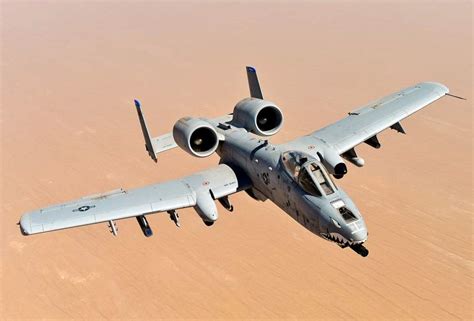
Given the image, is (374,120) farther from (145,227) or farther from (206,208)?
(145,227)

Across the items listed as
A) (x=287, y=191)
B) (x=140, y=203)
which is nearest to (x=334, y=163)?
(x=287, y=191)

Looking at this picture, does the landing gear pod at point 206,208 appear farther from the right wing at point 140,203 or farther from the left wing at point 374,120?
the left wing at point 374,120

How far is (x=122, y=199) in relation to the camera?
1512 centimetres

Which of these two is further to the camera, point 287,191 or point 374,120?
point 374,120

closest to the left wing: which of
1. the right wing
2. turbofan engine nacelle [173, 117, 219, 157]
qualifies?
turbofan engine nacelle [173, 117, 219, 157]

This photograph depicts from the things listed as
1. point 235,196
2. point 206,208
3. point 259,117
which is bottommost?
point 235,196

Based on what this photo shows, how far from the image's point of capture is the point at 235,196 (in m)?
19.7

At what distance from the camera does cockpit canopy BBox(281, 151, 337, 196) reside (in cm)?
1355

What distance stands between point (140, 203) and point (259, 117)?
6504 mm

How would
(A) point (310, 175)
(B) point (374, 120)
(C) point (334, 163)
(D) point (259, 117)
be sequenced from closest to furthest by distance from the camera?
1. (A) point (310, 175)
2. (C) point (334, 163)
3. (B) point (374, 120)
4. (D) point (259, 117)

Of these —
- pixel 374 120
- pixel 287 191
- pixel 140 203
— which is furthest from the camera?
pixel 374 120

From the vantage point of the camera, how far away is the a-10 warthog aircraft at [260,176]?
529 inches

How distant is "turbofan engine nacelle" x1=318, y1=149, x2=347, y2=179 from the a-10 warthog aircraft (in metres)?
0.04

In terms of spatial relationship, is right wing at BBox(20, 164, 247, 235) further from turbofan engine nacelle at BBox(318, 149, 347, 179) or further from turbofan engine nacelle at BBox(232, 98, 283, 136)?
turbofan engine nacelle at BBox(318, 149, 347, 179)
